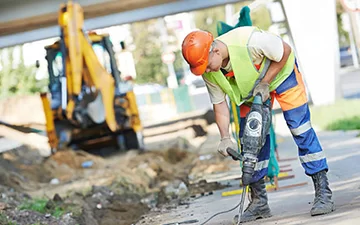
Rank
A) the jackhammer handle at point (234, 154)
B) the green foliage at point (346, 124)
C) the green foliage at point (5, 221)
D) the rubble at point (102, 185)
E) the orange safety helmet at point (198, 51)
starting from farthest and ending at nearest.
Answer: the green foliage at point (346, 124)
the rubble at point (102, 185)
the green foliage at point (5, 221)
the jackhammer handle at point (234, 154)
the orange safety helmet at point (198, 51)

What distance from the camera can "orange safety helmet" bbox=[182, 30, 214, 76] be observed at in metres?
6.54

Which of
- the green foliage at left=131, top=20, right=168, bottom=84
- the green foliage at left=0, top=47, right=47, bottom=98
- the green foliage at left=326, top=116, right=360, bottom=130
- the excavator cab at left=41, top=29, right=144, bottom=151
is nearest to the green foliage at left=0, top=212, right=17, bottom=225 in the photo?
the green foliage at left=326, top=116, right=360, bottom=130

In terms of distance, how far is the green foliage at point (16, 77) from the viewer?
141 ft

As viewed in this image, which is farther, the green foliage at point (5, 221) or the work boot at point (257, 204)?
the green foliage at point (5, 221)

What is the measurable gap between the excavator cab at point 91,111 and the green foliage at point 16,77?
22.2 meters

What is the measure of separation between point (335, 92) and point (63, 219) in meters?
16.0

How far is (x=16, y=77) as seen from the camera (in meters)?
43.6

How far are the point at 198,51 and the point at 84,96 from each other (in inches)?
501

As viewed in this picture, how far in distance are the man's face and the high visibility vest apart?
6.2 inches

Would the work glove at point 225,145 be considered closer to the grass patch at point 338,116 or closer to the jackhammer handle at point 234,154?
the jackhammer handle at point 234,154

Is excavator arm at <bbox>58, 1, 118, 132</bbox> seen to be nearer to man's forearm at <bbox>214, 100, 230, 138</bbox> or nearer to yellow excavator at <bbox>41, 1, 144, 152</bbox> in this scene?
yellow excavator at <bbox>41, 1, 144, 152</bbox>

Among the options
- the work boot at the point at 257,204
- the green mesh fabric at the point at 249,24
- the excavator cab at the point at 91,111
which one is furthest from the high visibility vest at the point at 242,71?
the excavator cab at the point at 91,111

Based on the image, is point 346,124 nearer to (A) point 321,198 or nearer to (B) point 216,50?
(A) point 321,198

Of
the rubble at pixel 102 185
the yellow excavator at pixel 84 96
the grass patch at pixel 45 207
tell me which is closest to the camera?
the grass patch at pixel 45 207
